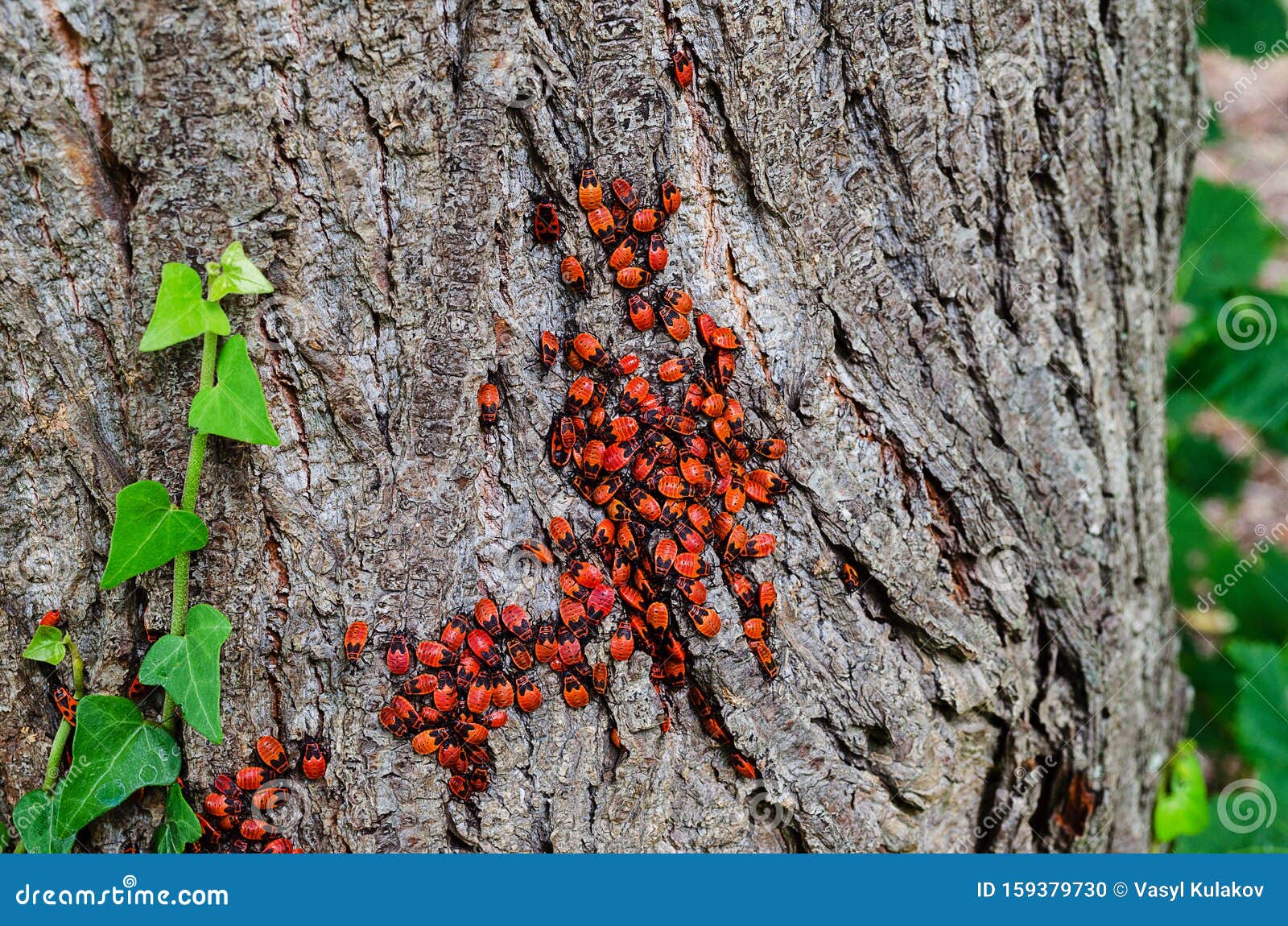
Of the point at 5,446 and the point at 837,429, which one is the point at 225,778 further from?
the point at 837,429

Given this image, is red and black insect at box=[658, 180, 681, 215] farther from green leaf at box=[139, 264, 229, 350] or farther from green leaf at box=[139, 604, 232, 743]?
green leaf at box=[139, 604, 232, 743]

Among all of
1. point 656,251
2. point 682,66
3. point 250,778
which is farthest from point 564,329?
point 250,778

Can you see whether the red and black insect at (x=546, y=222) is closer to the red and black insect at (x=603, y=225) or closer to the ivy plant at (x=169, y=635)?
the red and black insect at (x=603, y=225)

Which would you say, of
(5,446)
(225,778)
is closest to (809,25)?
(5,446)

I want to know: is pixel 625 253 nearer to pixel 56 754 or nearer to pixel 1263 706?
pixel 56 754

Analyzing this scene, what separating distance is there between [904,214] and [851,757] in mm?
1646

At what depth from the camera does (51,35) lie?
1.94 meters

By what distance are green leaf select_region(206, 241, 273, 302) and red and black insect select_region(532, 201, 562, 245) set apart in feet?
2.28

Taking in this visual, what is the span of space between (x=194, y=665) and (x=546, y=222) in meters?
1.45

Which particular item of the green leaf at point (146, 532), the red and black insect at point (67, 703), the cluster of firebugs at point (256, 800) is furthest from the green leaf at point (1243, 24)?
the red and black insect at point (67, 703)

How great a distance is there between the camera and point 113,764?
237 centimetres

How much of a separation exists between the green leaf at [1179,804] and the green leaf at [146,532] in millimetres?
3780

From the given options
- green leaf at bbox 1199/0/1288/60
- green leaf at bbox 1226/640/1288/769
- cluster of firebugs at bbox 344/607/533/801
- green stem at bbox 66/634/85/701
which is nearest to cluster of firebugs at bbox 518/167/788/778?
cluster of firebugs at bbox 344/607/533/801

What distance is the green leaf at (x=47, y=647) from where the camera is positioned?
7.80 ft
